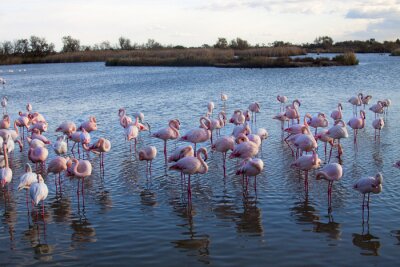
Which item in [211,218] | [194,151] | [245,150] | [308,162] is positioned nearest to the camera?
[211,218]

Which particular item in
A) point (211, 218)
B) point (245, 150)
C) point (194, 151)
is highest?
point (245, 150)

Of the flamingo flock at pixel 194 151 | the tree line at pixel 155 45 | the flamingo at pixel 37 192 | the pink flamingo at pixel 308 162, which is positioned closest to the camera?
the flamingo at pixel 37 192

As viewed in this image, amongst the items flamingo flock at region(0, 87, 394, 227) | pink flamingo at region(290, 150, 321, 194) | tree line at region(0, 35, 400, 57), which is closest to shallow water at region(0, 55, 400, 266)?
flamingo flock at region(0, 87, 394, 227)

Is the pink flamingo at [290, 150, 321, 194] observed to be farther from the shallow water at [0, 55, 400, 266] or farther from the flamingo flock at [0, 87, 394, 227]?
the shallow water at [0, 55, 400, 266]

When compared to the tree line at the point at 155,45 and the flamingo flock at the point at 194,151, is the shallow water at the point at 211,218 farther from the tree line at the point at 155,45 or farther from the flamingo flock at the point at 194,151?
the tree line at the point at 155,45

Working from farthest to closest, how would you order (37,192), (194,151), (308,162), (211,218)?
(194,151)
(308,162)
(211,218)
(37,192)

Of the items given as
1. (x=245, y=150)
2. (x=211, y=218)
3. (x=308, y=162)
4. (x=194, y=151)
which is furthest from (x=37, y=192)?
(x=194, y=151)

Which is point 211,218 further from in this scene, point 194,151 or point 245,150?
point 194,151

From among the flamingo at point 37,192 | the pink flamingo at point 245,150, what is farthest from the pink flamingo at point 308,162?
the flamingo at point 37,192

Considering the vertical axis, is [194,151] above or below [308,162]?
below

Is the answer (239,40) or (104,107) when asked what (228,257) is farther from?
(239,40)

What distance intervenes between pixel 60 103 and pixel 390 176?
15710 millimetres

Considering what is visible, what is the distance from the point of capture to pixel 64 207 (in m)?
7.49

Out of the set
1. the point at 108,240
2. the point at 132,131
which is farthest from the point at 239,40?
the point at 108,240
